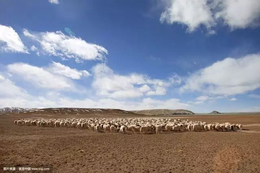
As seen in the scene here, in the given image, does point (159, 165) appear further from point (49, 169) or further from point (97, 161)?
point (49, 169)

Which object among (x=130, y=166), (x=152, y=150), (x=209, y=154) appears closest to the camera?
(x=130, y=166)

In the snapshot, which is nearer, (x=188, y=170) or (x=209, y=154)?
(x=188, y=170)

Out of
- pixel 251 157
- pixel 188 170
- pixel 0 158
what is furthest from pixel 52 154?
pixel 251 157

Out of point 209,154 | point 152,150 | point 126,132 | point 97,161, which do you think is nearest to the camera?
point 97,161

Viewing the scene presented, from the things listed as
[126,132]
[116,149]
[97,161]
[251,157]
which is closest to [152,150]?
[116,149]

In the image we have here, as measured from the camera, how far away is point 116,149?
12.8 metres

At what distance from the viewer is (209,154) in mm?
11430

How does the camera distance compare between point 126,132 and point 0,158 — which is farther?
point 126,132

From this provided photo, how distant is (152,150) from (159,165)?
10.7 ft

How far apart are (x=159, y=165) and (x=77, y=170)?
3.31 meters

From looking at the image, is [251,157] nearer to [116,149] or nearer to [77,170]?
[116,149]

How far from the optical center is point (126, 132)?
73.3 feet

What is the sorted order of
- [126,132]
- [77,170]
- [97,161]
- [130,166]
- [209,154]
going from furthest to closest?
[126,132] < [209,154] < [97,161] < [130,166] < [77,170]

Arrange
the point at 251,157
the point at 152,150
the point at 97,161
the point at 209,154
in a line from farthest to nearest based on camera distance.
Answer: the point at 152,150 → the point at 209,154 → the point at 251,157 → the point at 97,161
